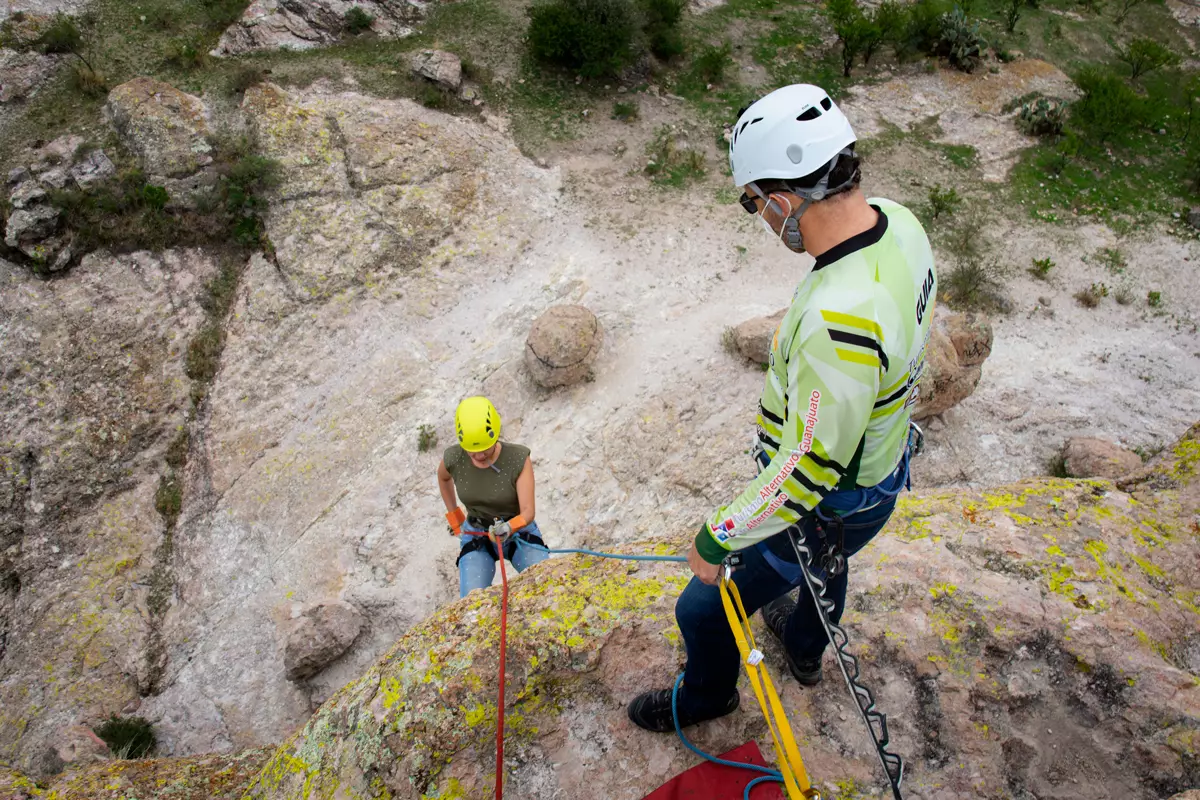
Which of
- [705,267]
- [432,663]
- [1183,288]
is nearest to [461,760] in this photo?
[432,663]

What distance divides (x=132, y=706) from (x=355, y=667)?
105 inches

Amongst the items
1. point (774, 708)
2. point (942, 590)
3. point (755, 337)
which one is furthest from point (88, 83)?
point (942, 590)

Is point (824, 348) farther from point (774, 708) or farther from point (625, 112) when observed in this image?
point (625, 112)

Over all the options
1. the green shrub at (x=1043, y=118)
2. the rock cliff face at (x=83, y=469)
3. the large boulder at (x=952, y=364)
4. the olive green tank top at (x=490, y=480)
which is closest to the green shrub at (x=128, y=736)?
the rock cliff face at (x=83, y=469)

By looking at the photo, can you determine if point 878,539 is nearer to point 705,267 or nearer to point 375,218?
point 705,267

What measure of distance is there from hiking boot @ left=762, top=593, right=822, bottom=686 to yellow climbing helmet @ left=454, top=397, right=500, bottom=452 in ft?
9.09

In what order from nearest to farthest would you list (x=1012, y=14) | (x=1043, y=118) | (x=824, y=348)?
(x=824, y=348), (x=1043, y=118), (x=1012, y=14)

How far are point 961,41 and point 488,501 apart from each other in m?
16.2

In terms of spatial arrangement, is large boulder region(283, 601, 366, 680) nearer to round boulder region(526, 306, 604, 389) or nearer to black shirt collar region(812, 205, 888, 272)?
round boulder region(526, 306, 604, 389)

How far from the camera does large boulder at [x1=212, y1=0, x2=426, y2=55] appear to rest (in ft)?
42.0

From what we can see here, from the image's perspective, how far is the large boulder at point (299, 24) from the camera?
42.0 feet

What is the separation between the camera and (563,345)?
9.38 metres

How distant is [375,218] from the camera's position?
11.2 metres

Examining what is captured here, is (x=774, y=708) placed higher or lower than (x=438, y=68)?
higher
